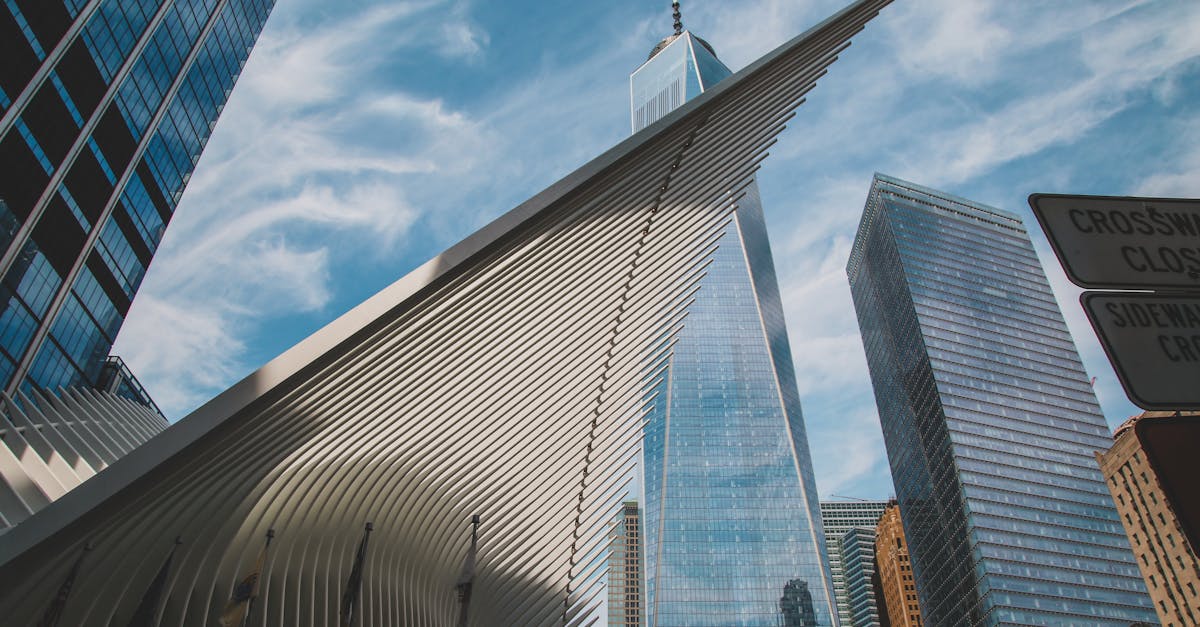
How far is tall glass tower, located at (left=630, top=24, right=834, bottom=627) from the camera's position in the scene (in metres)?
122

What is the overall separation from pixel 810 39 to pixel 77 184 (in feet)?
145

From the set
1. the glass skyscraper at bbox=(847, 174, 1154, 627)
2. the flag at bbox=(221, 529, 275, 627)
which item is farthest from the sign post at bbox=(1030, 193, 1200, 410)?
the glass skyscraper at bbox=(847, 174, 1154, 627)

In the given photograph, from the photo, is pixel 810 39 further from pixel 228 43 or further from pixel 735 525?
pixel 735 525

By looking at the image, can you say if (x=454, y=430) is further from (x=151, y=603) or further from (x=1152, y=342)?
(x=1152, y=342)

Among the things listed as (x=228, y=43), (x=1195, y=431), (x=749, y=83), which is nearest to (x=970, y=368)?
(x=228, y=43)

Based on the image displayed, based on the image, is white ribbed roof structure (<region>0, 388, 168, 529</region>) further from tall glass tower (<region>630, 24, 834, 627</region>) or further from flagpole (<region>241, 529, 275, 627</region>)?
tall glass tower (<region>630, 24, 834, 627</region>)

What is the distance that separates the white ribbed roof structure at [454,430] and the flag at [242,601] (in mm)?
483

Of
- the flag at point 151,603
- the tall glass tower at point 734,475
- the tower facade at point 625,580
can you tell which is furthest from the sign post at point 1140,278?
the tower facade at point 625,580

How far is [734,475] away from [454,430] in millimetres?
A: 120561

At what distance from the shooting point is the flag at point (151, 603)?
11664 mm

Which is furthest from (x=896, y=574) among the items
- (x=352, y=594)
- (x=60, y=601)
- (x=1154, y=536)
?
(x=60, y=601)

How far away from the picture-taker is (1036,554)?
99750 mm

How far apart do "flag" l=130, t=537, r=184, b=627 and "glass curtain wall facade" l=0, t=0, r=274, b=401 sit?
112 ft

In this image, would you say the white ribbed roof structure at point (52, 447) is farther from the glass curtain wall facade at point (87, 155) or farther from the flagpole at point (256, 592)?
the glass curtain wall facade at point (87, 155)
